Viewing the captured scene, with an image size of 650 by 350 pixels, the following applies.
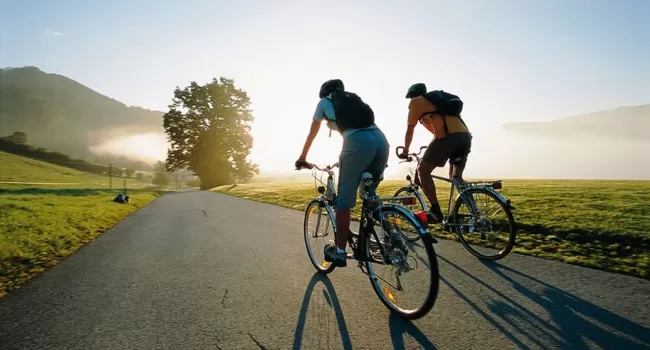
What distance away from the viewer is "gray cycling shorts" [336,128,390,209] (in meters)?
3.50

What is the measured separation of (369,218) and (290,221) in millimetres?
6271

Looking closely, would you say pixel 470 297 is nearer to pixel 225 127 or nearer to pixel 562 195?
pixel 562 195

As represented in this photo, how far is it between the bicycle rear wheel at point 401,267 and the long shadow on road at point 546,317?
0.61 meters

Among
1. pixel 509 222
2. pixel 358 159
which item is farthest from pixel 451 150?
pixel 358 159

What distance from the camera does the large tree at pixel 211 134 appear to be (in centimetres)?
4931

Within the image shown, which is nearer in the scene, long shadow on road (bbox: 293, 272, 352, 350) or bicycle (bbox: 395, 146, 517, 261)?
long shadow on road (bbox: 293, 272, 352, 350)

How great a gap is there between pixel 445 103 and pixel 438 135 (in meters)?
0.48

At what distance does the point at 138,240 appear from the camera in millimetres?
7211

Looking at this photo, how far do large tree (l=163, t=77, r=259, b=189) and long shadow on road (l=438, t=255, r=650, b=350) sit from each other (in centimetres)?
4949

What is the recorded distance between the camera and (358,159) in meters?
3.50

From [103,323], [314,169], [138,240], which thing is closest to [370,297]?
[314,169]

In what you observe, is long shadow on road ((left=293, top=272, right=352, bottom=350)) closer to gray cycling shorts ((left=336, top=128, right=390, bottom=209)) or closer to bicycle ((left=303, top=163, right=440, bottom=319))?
bicycle ((left=303, top=163, right=440, bottom=319))

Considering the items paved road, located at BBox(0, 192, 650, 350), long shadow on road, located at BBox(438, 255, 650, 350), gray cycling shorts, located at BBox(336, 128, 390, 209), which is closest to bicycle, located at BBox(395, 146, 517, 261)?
paved road, located at BBox(0, 192, 650, 350)

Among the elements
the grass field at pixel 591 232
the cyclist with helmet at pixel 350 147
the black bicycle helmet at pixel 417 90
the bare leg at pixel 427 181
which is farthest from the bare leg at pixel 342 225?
the grass field at pixel 591 232
